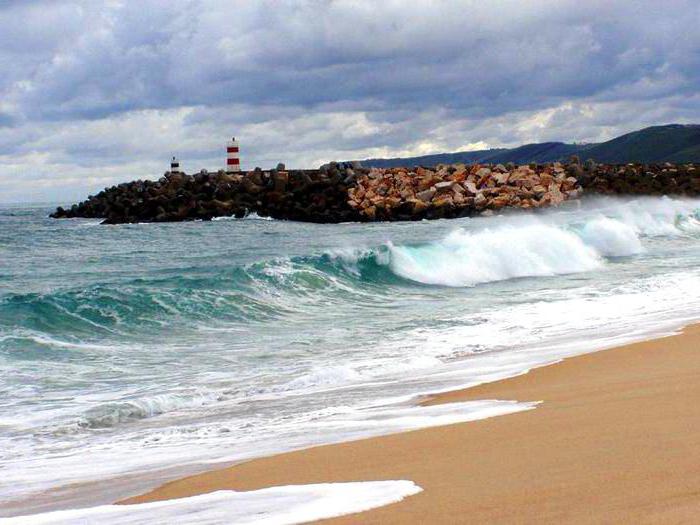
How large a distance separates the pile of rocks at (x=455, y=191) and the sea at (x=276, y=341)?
48.7 ft

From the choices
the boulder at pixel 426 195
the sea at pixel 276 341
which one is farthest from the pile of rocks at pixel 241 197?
the sea at pixel 276 341

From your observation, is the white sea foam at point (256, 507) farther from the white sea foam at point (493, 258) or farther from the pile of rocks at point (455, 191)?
the pile of rocks at point (455, 191)

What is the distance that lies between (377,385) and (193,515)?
12.5 ft

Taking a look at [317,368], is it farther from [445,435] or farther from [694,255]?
[694,255]

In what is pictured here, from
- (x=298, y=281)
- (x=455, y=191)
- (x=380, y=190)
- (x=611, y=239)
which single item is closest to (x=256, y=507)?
(x=298, y=281)

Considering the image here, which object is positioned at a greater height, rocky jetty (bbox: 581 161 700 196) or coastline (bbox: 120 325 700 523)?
rocky jetty (bbox: 581 161 700 196)

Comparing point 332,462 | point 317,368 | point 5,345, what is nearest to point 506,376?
point 317,368

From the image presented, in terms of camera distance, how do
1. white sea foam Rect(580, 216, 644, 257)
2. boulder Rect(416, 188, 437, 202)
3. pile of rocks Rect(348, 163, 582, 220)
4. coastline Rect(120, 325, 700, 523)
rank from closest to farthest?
coastline Rect(120, 325, 700, 523), white sea foam Rect(580, 216, 644, 257), pile of rocks Rect(348, 163, 582, 220), boulder Rect(416, 188, 437, 202)

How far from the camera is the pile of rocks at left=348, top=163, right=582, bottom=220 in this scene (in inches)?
1540

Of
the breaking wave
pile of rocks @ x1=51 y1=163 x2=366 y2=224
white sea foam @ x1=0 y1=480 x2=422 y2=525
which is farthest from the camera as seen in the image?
pile of rocks @ x1=51 y1=163 x2=366 y2=224

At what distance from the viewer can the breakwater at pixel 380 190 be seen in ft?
131

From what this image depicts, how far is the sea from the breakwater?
626 inches

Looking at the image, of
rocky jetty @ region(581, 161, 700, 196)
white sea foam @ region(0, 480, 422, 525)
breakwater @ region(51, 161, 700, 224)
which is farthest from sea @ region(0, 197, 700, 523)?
rocky jetty @ region(581, 161, 700, 196)

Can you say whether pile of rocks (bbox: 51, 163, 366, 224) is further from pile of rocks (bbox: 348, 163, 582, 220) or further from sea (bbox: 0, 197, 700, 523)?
sea (bbox: 0, 197, 700, 523)
